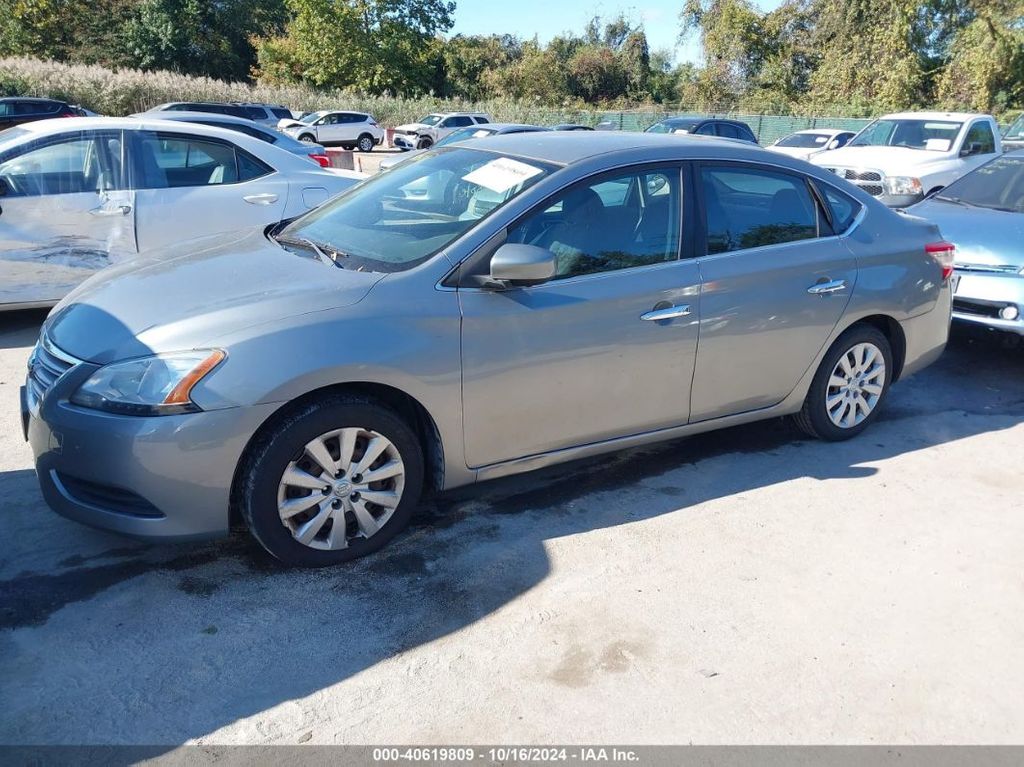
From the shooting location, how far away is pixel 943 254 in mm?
5211

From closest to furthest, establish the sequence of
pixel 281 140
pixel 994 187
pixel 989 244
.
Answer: pixel 989 244
pixel 994 187
pixel 281 140

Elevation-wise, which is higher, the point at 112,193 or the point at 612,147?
the point at 612,147

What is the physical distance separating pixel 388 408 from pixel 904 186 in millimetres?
11060

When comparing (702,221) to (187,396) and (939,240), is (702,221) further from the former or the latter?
(187,396)

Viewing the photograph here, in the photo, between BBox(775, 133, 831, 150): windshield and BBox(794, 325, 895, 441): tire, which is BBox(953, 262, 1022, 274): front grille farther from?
BBox(775, 133, 831, 150): windshield

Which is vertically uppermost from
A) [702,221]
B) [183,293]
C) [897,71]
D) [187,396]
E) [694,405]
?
[897,71]

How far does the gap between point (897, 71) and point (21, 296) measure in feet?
137

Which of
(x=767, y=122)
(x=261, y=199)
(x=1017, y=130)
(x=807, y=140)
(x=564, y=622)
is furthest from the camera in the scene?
(x=767, y=122)

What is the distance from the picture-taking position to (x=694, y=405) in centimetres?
437

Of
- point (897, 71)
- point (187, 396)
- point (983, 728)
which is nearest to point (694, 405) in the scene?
point (983, 728)

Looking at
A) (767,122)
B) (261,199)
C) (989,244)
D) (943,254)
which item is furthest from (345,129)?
(943,254)

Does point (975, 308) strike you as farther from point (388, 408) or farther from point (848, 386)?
point (388, 408)

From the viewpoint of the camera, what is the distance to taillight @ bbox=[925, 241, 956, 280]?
514cm

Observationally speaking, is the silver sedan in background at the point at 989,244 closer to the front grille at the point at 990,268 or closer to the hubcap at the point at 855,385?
the front grille at the point at 990,268
